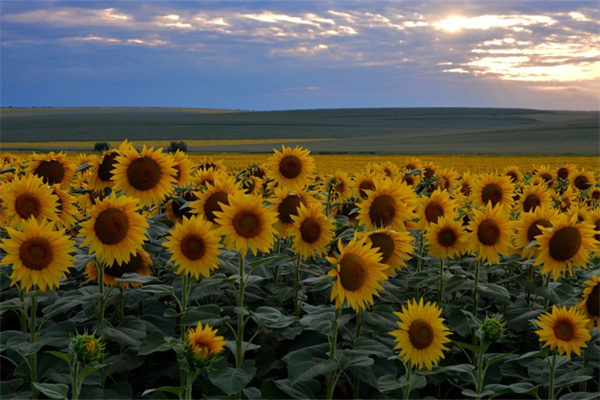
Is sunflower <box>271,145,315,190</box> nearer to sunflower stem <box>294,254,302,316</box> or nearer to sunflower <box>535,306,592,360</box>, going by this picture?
sunflower stem <box>294,254,302,316</box>

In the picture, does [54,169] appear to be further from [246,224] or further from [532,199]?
[532,199]

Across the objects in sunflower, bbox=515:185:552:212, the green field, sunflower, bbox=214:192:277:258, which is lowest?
the green field

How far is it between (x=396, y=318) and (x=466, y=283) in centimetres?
72

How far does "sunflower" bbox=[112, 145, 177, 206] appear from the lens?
201 inches

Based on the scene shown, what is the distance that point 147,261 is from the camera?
188 inches

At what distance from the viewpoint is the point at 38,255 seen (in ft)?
13.4

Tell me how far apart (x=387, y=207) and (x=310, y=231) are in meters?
0.79

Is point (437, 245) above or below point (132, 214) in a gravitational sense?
below

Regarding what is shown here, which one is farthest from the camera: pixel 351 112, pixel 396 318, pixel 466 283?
pixel 351 112

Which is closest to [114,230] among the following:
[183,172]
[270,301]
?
[270,301]

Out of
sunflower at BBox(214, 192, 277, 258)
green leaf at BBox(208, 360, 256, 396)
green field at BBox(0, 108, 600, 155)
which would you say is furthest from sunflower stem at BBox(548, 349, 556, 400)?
green field at BBox(0, 108, 600, 155)

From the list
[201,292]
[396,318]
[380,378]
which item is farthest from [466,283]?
[201,292]

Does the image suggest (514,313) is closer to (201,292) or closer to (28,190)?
(201,292)

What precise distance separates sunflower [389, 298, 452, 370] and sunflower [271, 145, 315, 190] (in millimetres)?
2512
